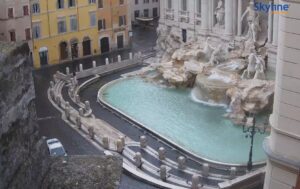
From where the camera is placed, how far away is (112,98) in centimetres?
3338

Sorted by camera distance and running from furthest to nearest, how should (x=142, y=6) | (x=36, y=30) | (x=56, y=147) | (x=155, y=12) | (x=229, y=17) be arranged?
(x=155, y=12)
(x=142, y=6)
(x=36, y=30)
(x=229, y=17)
(x=56, y=147)

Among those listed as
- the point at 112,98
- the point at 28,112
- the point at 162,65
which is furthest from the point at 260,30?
the point at 28,112

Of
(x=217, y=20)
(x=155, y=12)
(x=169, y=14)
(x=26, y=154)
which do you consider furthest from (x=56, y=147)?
(x=155, y=12)

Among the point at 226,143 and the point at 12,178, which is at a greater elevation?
the point at 12,178

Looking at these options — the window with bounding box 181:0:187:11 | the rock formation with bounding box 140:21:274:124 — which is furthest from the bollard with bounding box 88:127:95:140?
the window with bounding box 181:0:187:11

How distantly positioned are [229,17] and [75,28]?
14.1 meters

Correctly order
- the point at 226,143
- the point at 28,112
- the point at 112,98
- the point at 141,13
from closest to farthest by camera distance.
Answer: the point at 28,112 → the point at 226,143 → the point at 112,98 → the point at 141,13

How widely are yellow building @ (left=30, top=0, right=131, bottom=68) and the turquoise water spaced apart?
28.7ft

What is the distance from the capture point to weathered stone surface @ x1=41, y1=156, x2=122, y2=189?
499cm

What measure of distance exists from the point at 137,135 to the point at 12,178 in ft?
74.4

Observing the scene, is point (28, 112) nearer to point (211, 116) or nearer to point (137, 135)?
point (137, 135)

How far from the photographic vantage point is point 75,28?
4369 cm

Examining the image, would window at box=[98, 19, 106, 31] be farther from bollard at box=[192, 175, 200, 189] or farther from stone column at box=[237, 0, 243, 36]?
bollard at box=[192, 175, 200, 189]

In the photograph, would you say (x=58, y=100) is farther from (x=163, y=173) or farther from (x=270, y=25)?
(x=270, y=25)
